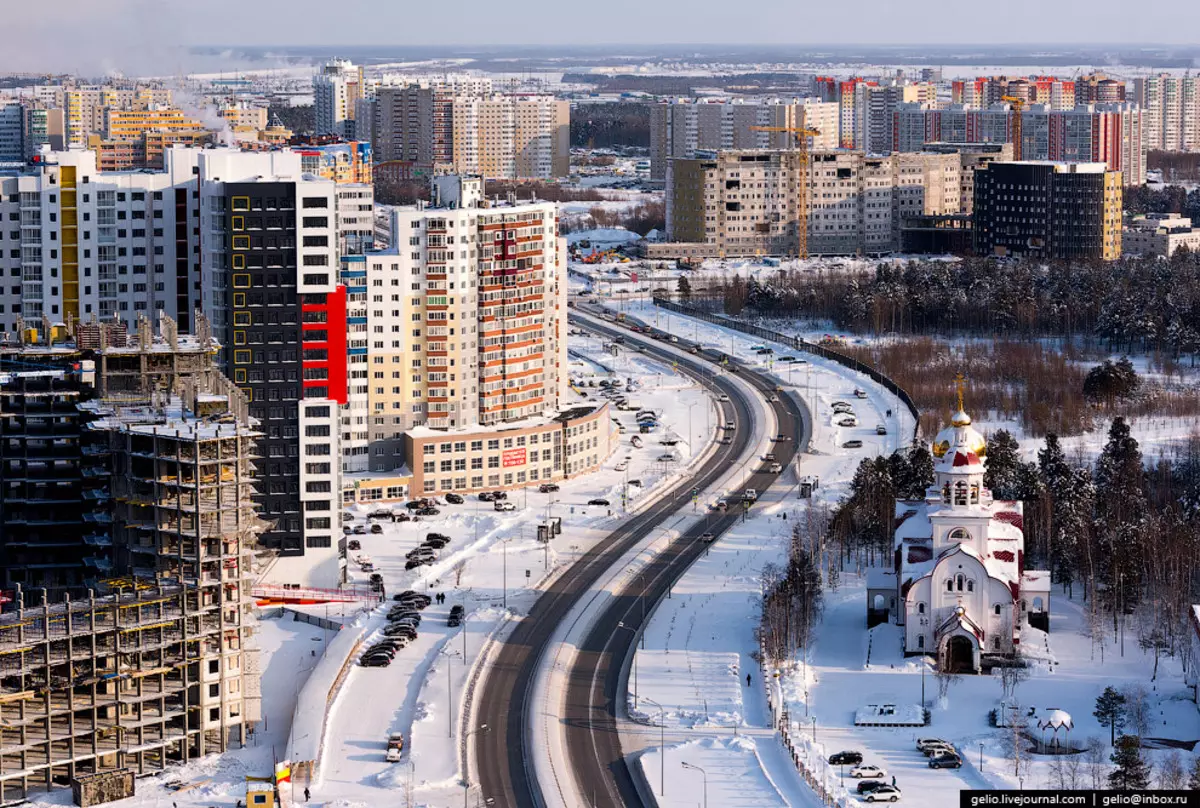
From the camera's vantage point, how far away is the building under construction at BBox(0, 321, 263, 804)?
34594 mm

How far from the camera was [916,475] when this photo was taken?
51.9 meters

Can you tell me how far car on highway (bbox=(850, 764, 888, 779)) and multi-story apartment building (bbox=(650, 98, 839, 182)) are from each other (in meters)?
122

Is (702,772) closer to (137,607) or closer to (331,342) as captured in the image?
(137,607)

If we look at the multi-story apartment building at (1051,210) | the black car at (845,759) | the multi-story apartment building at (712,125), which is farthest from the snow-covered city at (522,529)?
the multi-story apartment building at (712,125)

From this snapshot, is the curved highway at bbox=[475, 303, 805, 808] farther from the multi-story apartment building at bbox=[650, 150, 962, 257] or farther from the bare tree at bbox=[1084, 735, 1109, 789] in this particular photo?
the multi-story apartment building at bbox=[650, 150, 962, 257]

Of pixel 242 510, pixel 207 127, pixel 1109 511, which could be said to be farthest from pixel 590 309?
pixel 242 510

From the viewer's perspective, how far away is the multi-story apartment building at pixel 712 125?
15738 centimetres

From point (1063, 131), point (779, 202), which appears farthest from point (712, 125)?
point (779, 202)

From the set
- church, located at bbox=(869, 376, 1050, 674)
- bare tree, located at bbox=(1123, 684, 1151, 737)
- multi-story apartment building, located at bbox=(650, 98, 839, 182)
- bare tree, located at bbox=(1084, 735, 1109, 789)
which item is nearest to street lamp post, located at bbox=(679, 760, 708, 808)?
bare tree, located at bbox=(1084, 735, 1109, 789)

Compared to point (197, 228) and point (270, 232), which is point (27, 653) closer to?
point (270, 232)

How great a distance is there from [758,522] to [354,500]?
10.2 meters

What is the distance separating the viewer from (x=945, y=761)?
35.6 meters

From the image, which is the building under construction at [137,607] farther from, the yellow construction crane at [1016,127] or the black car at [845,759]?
the yellow construction crane at [1016,127]

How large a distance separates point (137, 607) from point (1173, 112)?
505 feet
